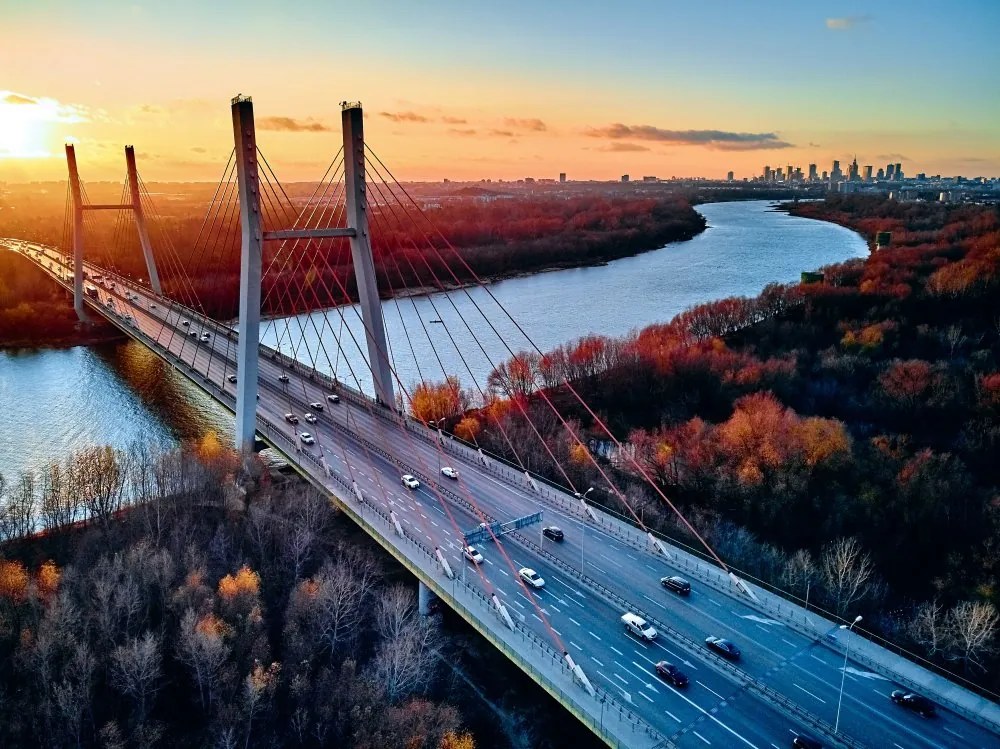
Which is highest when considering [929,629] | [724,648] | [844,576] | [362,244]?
[362,244]

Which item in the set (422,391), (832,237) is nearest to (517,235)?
(832,237)

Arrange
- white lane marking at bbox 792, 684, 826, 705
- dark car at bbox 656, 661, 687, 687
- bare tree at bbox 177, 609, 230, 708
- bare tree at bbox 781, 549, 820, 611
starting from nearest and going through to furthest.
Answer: white lane marking at bbox 792, 684, 826, 705 → dark car at bbox 656, 661, 687, 687 → bare tree at bbox 177, 609, 230, 708 → bare tree at bbox 781, 549, 820, 611

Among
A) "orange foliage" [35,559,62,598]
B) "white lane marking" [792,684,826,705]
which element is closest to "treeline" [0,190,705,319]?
"orange foliage" [35,559,62,598]

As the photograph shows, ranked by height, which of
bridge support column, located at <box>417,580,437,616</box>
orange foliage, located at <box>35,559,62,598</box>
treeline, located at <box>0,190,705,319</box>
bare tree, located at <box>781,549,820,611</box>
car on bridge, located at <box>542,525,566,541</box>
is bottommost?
bridge support column, located at <box>417,580,437,616</box>

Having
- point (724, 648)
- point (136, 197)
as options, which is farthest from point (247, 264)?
point (136, 197)

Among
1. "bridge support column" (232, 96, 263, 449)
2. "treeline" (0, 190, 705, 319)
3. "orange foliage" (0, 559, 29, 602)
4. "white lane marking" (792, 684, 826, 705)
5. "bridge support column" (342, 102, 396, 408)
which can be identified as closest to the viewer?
"white lane marking" (792, 684, 826, 705)

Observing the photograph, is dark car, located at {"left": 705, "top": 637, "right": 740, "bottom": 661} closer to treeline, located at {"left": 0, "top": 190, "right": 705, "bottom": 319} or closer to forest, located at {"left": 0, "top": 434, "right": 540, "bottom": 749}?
forest, located at {"left": 0, "top": 434, "right": 540, "bottom": 749}

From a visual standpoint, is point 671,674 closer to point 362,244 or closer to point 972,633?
point 972,633
